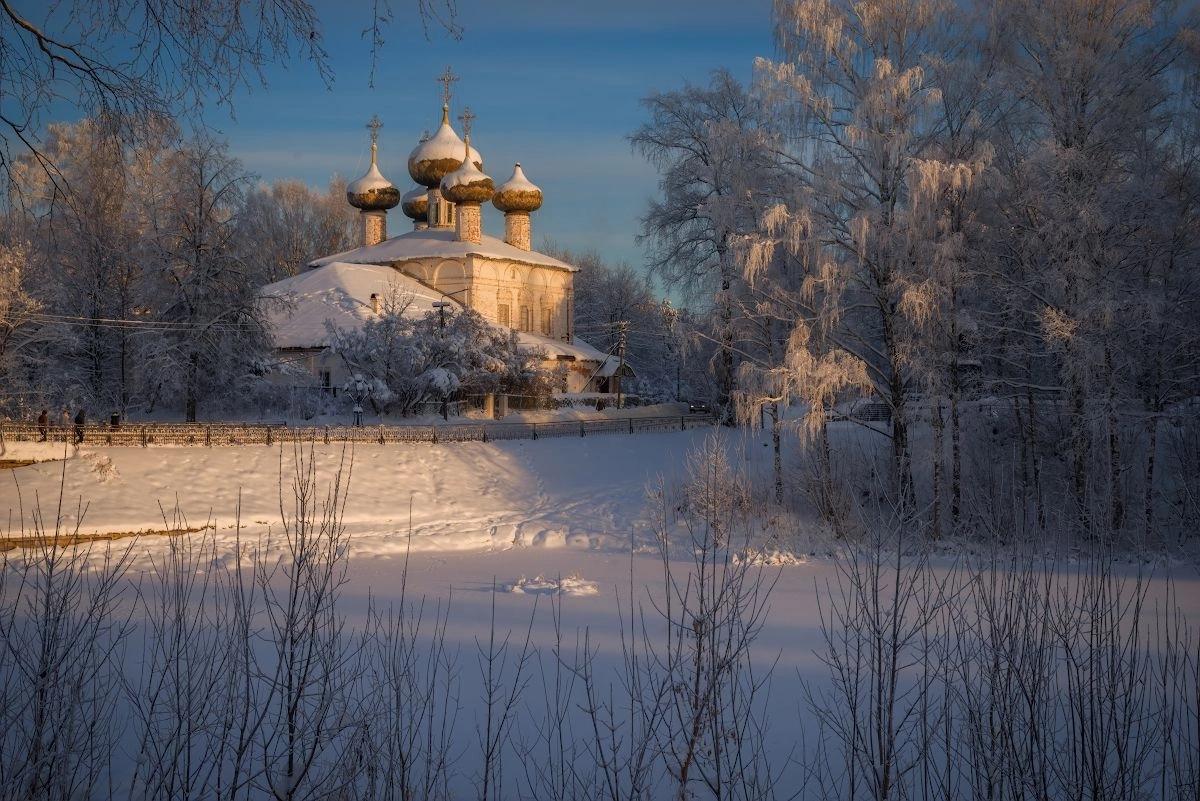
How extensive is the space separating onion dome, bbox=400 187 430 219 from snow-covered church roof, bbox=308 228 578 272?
9.29ft

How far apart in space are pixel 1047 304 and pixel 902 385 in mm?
2410

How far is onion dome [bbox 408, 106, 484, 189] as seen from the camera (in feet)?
133

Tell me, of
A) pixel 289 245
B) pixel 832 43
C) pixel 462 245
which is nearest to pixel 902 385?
pixel 832 43

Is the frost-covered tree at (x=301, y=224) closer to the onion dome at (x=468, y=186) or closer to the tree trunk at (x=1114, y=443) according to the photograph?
the onion dome at (x=468, y=186)

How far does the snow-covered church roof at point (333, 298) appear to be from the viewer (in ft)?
96.9

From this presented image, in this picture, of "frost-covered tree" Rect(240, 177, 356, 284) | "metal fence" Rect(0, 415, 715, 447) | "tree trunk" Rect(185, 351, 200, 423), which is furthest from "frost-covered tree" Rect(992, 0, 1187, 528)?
"frost-covered tree" Rect(240, 177, 356, 284)

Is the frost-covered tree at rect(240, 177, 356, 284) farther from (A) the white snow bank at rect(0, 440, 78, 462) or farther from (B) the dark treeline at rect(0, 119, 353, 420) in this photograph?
(A) the white snow bank at rect(0, 440, 78, 462)

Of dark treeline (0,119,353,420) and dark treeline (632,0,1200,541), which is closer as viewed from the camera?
dark treeline (632,0,1200,541)

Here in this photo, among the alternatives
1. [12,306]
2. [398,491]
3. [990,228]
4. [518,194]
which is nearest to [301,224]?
[518,194]

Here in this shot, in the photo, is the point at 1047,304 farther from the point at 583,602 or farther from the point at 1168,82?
the point at 583,602

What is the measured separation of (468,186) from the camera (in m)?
37.8

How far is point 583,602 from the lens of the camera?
1039 centimetres

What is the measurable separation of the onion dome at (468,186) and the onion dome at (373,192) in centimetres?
471

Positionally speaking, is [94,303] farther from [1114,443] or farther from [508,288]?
[1114,443]
